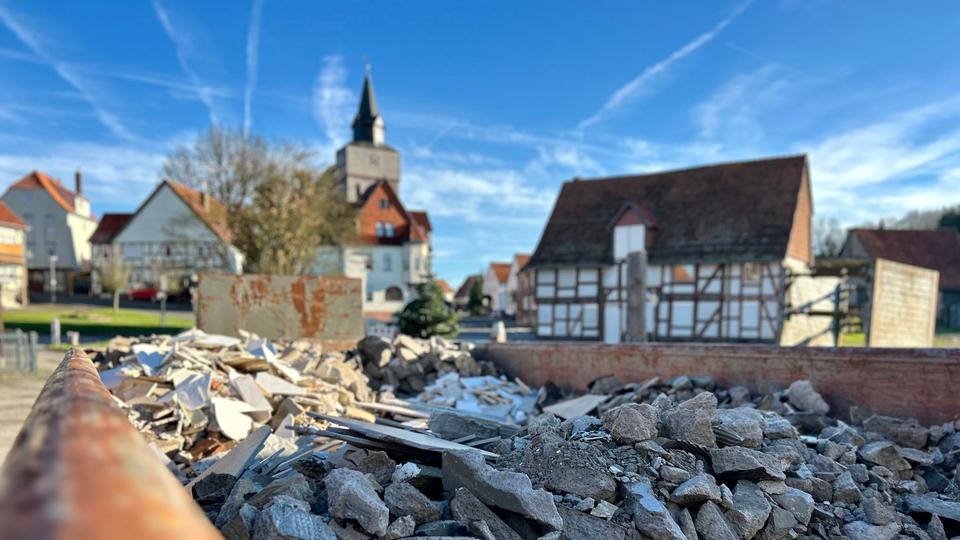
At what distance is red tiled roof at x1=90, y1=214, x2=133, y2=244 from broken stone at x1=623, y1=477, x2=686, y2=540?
4245 cm

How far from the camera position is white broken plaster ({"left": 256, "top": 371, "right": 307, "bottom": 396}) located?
559 centimetres

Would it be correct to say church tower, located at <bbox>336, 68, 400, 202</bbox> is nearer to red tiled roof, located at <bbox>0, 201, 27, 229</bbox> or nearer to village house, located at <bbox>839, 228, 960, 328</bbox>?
red tiled roof, located at <bbox>0, 201, 27, 229</bbox>

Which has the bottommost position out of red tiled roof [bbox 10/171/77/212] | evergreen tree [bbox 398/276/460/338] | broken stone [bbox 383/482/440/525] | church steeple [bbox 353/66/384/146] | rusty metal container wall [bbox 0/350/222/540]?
evergreen tree [bbox 398/276/460/338]

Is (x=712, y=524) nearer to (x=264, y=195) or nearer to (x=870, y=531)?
(x=870, y=531)

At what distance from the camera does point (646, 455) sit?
2.97 meters

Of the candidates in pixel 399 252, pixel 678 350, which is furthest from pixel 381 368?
pixel 399 252

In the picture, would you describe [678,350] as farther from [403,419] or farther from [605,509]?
[605,509]

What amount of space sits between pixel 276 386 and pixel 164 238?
→ 33882mm

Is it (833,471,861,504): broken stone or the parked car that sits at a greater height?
(833,471,861,504): broken stone

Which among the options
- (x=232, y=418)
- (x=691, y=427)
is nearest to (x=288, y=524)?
(x=691, y=427)

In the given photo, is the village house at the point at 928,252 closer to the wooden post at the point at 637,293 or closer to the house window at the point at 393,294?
the house window at the point at 393,294

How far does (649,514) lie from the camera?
95.7 inches

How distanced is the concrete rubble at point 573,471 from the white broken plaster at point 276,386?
0.28 meters

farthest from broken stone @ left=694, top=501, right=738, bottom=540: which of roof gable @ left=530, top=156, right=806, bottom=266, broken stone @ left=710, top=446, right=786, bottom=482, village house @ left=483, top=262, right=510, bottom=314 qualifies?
village house @ left=483, top=262, right=510, bottom=314
